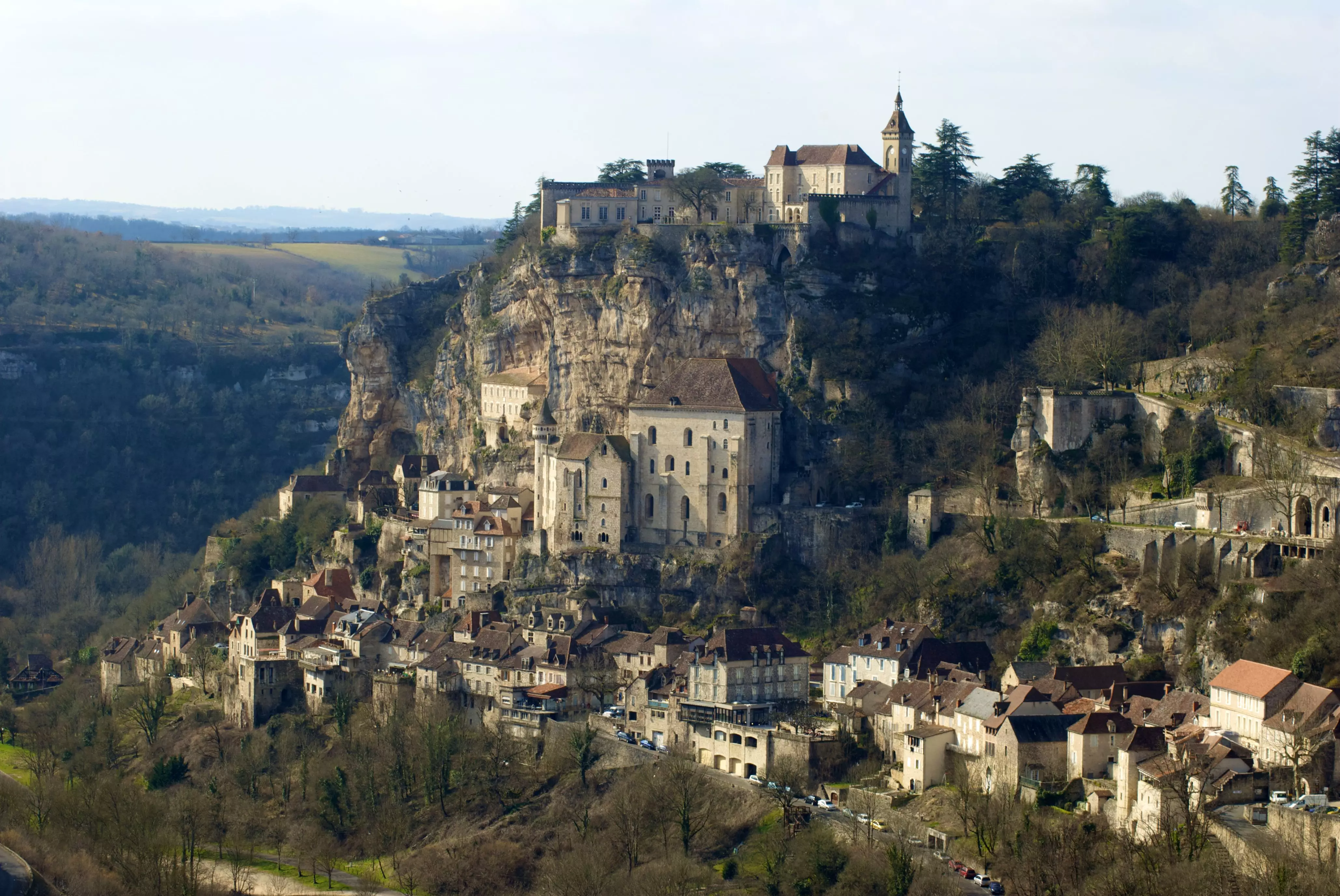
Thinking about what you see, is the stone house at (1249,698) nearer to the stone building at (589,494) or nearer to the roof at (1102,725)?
the roof at (1102,725)

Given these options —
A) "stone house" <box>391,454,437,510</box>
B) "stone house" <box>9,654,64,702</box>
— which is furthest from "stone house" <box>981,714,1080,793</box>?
"stone house" <box>9,654,64,702</box>

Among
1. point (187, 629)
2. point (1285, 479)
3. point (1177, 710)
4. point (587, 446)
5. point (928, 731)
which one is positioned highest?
point (1285, 479)

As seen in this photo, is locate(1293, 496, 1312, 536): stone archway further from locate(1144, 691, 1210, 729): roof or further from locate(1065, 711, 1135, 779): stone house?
locate(1065, 711, 1135, 779): stone house

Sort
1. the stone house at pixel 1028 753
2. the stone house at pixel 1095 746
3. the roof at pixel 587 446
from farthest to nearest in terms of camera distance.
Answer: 1. the roof at pixel 587 446
2. the stone house at pixel 1028 753
3. the stone house at pixel 1095 746

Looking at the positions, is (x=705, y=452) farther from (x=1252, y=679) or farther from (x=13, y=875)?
(x=13, y=875)

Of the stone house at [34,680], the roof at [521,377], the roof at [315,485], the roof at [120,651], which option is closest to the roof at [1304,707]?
the roof at [521,377]

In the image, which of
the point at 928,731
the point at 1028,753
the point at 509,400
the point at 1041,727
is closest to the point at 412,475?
the point at 509,400
